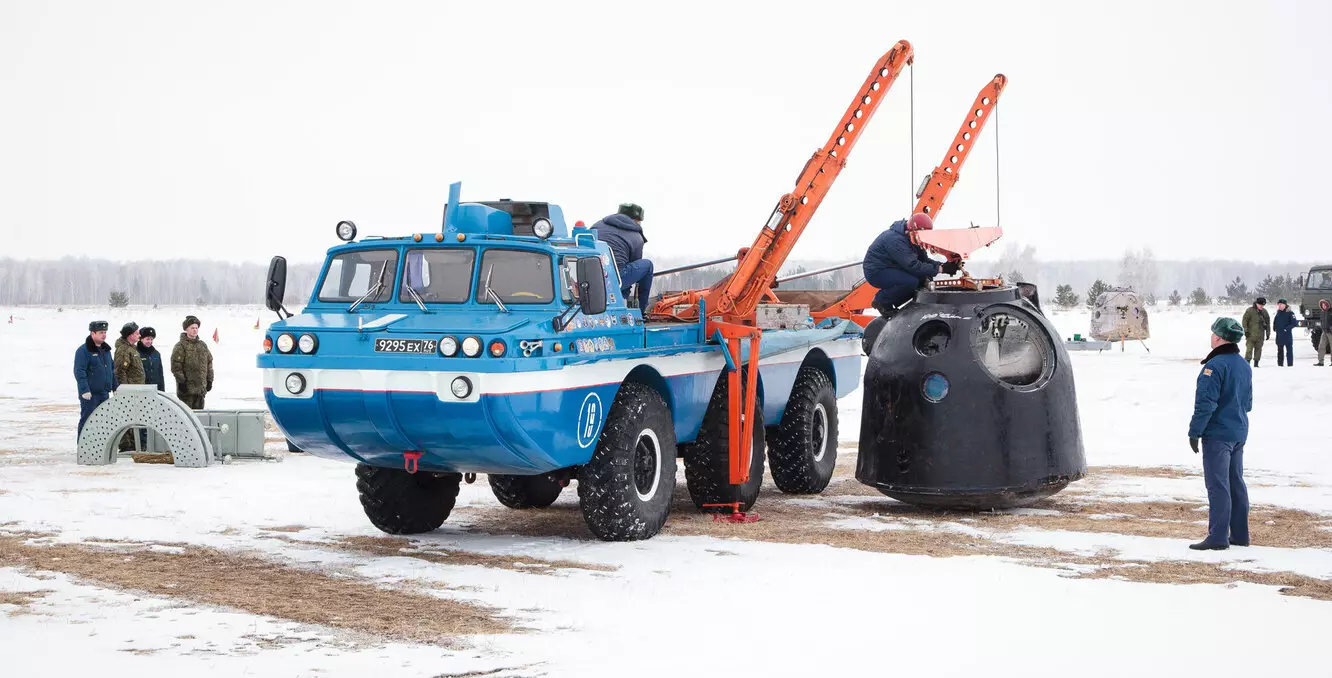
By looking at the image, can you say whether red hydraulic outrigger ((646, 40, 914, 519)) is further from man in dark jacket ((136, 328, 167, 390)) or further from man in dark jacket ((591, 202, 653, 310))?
man in dark jacket ((136, 328, 167, 390))

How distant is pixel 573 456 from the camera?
10.3 meters

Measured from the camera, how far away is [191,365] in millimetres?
17938

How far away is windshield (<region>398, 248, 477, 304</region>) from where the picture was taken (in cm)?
1062

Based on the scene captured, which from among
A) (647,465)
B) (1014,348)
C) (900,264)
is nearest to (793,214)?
(900,264)

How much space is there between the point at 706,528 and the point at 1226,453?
4244mm

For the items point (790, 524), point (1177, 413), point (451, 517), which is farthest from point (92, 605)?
point (1177, 413)

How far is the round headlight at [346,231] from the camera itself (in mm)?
11133

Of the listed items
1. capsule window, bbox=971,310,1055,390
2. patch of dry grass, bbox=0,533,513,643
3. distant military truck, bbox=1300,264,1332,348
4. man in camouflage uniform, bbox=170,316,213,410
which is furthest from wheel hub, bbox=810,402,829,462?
distant military truck, bbox=1300,264,1332,348

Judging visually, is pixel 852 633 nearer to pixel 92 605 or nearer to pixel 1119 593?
pixel 1119 593

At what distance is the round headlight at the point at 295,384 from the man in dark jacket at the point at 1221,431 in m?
6.57

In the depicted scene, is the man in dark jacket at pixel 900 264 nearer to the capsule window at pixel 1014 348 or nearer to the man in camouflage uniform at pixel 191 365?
the capsule window at pixel 1014 348

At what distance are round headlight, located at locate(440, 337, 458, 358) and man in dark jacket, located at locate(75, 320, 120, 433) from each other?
8830 millimetres

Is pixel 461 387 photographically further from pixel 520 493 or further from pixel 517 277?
pixel 520 493

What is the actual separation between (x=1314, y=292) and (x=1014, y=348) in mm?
31372
